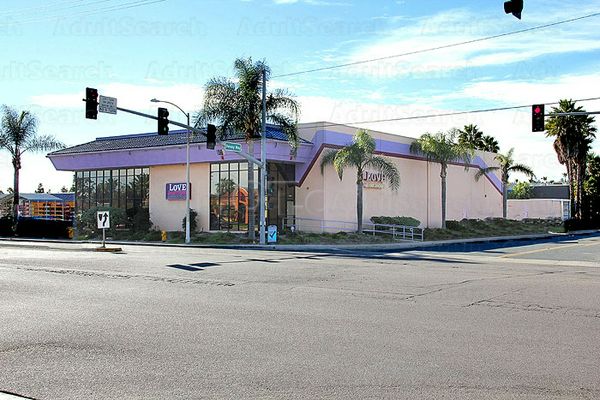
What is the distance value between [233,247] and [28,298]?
2118 cm

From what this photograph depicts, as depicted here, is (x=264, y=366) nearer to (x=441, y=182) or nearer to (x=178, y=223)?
(x=178, y=223)

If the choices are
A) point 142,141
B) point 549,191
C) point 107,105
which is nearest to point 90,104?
point 107,105

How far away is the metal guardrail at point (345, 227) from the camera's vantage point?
4141 centimetres

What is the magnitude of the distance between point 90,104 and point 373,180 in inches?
969

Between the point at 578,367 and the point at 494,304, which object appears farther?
the point at 494,304

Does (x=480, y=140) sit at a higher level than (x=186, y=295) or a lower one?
higher

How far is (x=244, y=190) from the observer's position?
41781 millimetres

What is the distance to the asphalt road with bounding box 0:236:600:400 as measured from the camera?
254 inches

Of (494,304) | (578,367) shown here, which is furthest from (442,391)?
(494,304)

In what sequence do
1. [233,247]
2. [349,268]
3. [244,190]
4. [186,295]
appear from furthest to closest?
[244,190], [233,247], [349,268], [186,295]

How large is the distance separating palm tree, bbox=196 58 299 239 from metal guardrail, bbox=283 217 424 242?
257 inches

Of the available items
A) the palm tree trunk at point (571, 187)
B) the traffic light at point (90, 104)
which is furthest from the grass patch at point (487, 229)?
the traffic light at point (90, 104)

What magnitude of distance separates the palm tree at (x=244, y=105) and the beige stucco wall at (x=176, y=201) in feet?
25.8

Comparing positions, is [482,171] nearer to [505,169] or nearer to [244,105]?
[505,169]
